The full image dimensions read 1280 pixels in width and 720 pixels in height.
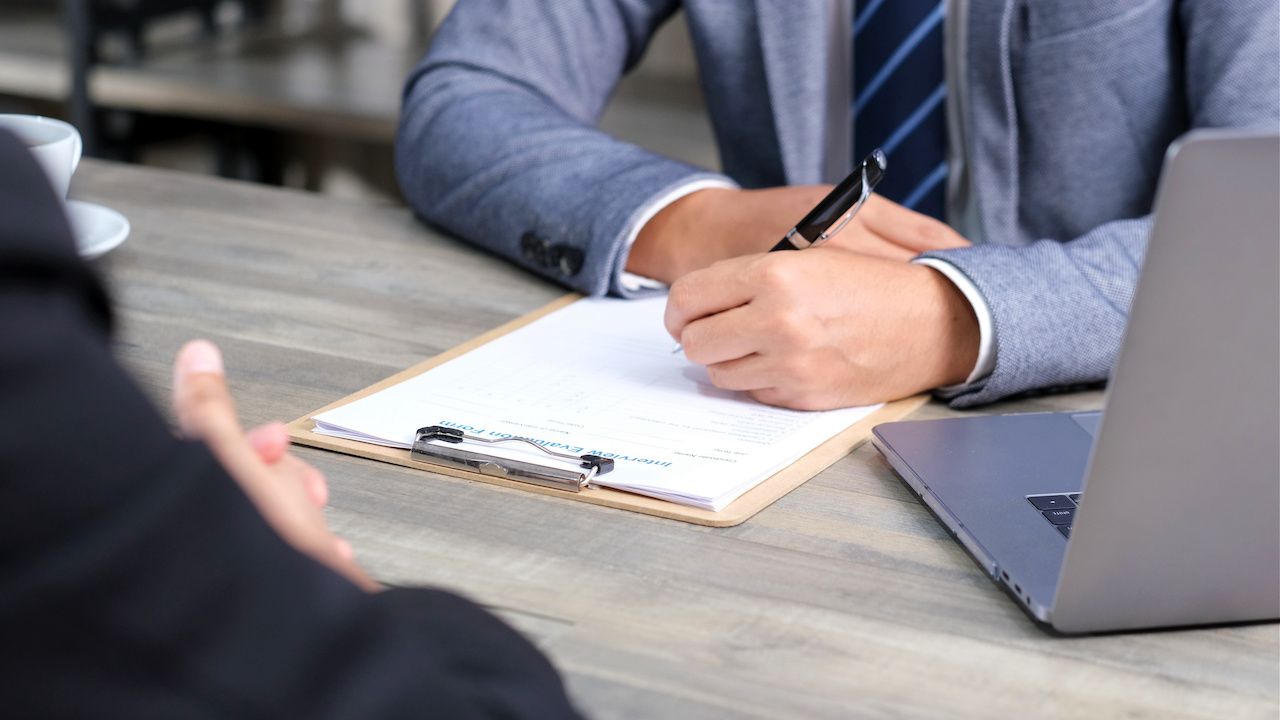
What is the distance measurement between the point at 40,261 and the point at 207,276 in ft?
2.44

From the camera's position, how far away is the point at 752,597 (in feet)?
1.89

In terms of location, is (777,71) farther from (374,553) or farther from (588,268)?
(374,553)

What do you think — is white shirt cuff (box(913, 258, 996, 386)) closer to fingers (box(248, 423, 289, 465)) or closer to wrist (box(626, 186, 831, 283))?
wrist (box(626, 186, 831, 283))

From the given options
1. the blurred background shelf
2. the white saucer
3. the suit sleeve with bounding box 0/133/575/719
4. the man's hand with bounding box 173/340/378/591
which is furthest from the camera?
the blurred background shelf

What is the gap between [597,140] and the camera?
3.60ft

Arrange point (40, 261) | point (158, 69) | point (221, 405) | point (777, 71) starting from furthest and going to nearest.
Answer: point (158, 69) → point (777, 71) → point (221, 405) → point (40, 261)

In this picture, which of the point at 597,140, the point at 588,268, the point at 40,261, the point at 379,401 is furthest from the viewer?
the point at 597,140

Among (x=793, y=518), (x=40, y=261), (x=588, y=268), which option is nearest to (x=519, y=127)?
(x=588, y=268)

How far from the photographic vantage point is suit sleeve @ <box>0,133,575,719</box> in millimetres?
294

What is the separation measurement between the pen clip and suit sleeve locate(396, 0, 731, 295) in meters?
0.18

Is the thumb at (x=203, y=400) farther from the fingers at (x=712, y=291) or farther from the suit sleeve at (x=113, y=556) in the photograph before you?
the fingers at (x=712, y=291)

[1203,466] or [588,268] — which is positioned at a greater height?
[1203,466]

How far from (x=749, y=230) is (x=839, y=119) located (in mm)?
390

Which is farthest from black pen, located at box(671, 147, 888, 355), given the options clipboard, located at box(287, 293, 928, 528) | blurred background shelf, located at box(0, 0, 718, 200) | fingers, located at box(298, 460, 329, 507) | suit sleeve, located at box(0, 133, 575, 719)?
blurred background shelf, located at box(0, 0, 718, 200)
